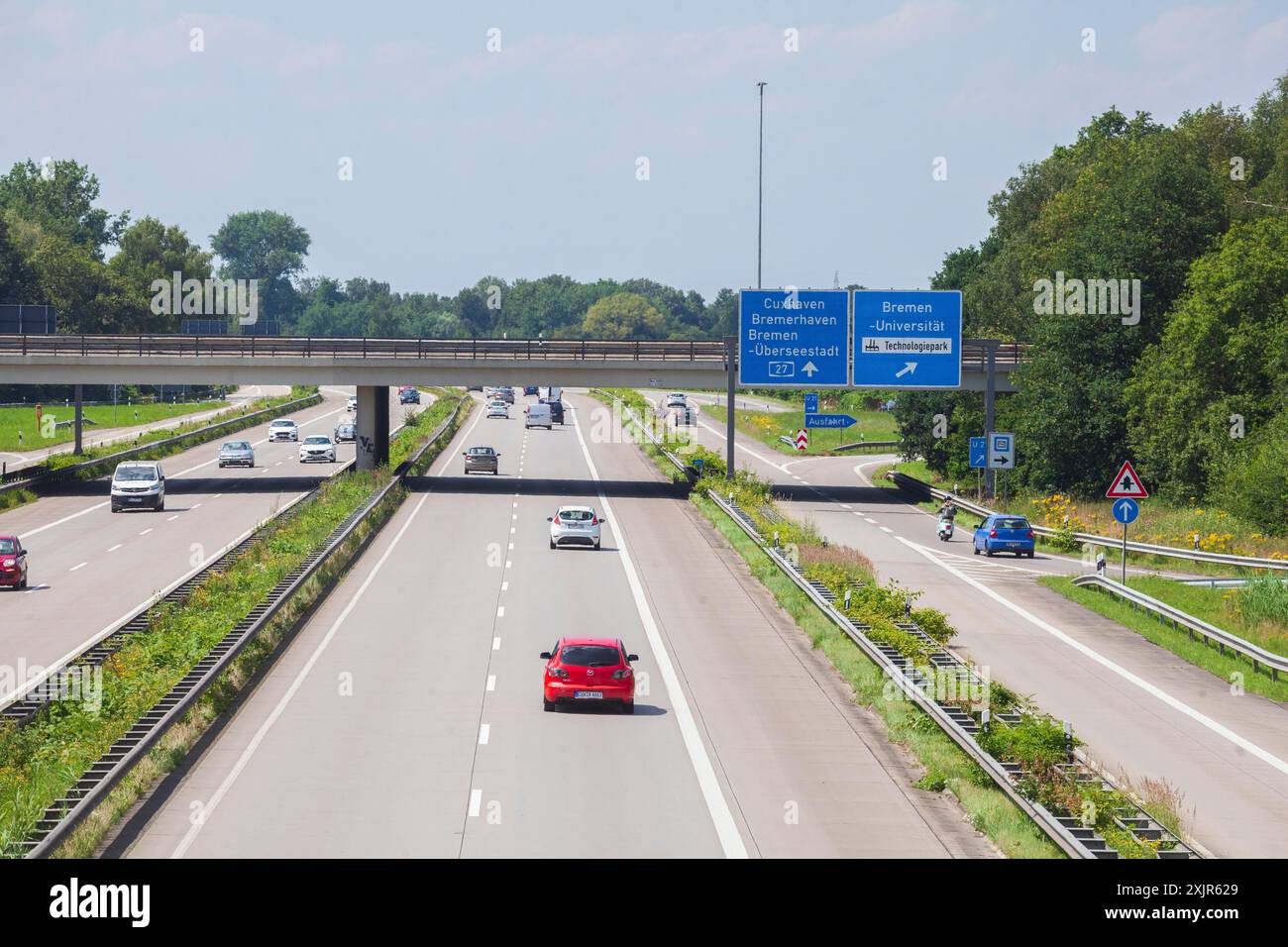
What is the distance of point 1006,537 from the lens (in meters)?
52.2

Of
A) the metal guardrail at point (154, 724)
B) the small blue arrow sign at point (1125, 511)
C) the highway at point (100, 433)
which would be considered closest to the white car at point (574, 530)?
the metal guardrail at point (154, 724)

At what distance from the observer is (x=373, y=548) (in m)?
48.4

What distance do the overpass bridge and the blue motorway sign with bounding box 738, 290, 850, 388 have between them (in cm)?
275

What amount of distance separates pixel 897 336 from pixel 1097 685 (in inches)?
1316

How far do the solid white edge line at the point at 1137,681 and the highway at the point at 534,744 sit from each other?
6.17 m

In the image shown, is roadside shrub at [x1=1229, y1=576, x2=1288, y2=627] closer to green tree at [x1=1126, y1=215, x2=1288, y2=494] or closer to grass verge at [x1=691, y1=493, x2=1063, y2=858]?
grass verge at [x1=691, y1=493, x2=1063, y2=858]

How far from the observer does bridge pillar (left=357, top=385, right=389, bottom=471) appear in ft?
230

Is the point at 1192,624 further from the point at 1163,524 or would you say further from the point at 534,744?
the point at 1163,524

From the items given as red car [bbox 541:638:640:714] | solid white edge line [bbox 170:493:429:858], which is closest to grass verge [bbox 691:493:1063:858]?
red car [bbox 541:638:640:714]

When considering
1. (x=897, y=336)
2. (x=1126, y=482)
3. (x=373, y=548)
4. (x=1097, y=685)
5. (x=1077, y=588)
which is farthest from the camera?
(x=897, y=336)

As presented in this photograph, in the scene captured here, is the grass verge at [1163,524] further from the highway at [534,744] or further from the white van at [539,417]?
the white van at [539,417]

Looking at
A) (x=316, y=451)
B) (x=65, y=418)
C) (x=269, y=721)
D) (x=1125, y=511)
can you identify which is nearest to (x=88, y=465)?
(x=316, y=451)
